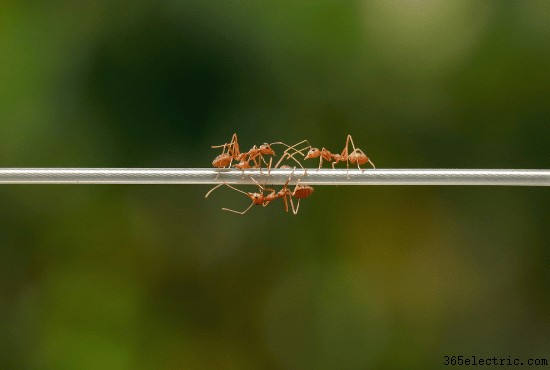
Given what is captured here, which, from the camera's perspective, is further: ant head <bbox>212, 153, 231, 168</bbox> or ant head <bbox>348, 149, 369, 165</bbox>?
ant head <bbox>348, 149, 369, 165</bbox>

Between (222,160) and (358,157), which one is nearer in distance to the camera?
(222,160)

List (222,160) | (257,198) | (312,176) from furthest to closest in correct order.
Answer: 1. (257,198)
2. (222,160)
3. (312,176)

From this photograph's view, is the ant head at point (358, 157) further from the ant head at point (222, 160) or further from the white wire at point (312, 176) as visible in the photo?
the white wire at point (312, 176)

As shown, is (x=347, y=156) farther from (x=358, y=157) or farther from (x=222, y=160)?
(x=222, y=160)

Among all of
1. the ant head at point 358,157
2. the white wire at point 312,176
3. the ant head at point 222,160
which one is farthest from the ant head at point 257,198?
the white wire at point 312,176

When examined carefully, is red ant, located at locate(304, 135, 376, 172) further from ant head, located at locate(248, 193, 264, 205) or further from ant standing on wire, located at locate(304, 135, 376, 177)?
ant head, located at locate(248, 193, 264, 205)

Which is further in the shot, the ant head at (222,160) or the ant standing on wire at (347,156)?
the ant standing on wire at (347,156)

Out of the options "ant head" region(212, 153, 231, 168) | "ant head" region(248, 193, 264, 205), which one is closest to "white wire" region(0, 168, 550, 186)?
"ant head" region(212, 153, 231, 168)

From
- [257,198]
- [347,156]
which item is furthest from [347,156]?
[257,198]

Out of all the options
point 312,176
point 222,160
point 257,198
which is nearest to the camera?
point 312,176

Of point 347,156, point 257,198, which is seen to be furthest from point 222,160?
point 347,156

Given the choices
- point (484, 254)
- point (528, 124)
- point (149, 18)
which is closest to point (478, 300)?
point (484, 254)

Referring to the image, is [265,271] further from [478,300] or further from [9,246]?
[9,246]
